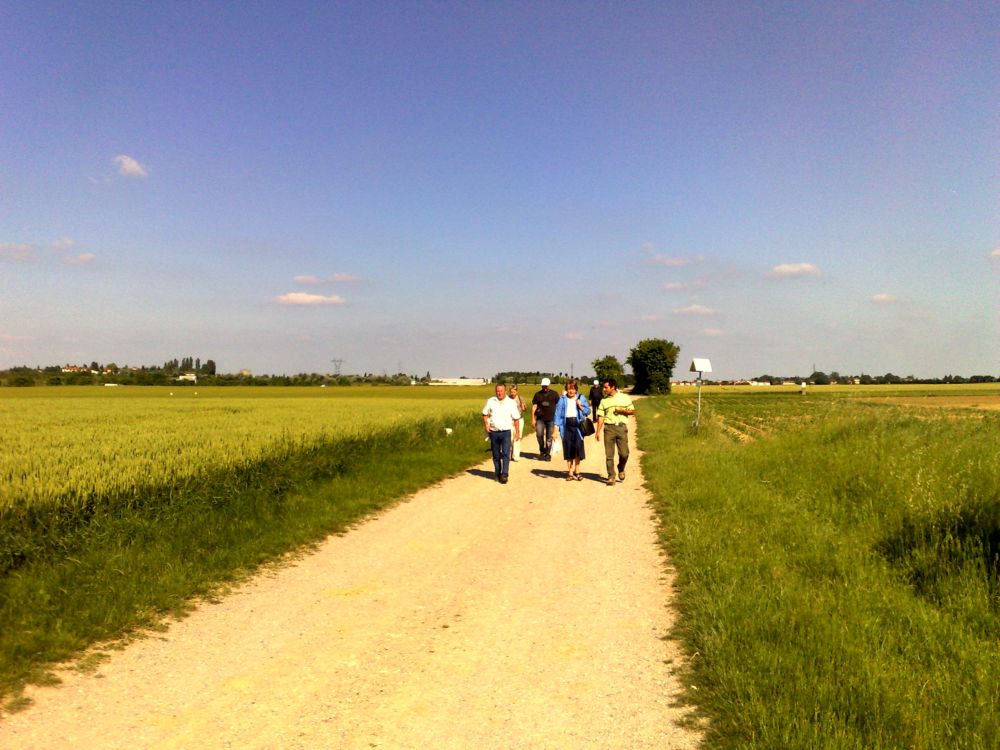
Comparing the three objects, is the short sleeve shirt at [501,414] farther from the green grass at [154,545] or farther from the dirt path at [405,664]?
the dirt path at [405,664]

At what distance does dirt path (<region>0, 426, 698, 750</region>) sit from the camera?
3.64 metres

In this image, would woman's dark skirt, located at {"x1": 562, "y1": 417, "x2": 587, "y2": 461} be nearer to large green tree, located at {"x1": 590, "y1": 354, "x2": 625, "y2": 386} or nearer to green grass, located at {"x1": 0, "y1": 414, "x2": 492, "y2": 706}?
green grass, located at {"x1": 0, "y1": 414, "x2": 492, "y2": 706}

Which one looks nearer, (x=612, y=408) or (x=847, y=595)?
(x=847, y=595)

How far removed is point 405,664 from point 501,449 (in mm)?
8790

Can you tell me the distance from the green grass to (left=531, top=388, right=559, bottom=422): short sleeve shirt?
17.3 feet

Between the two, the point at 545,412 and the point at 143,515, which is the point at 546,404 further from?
the point at 143,515

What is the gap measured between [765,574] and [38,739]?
230 inches

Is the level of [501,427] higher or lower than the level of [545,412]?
lower

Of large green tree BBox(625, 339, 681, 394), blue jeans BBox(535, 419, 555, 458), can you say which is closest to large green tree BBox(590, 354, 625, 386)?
large green tree BBox(625, 339, 681, 394)

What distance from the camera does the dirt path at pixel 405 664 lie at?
3.64 metres

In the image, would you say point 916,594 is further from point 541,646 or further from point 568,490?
point 568,490

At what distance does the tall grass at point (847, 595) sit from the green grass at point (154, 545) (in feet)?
Result: 15.0

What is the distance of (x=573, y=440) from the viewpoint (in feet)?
45.3

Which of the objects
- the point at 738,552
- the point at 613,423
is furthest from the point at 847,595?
the point at 613,423
